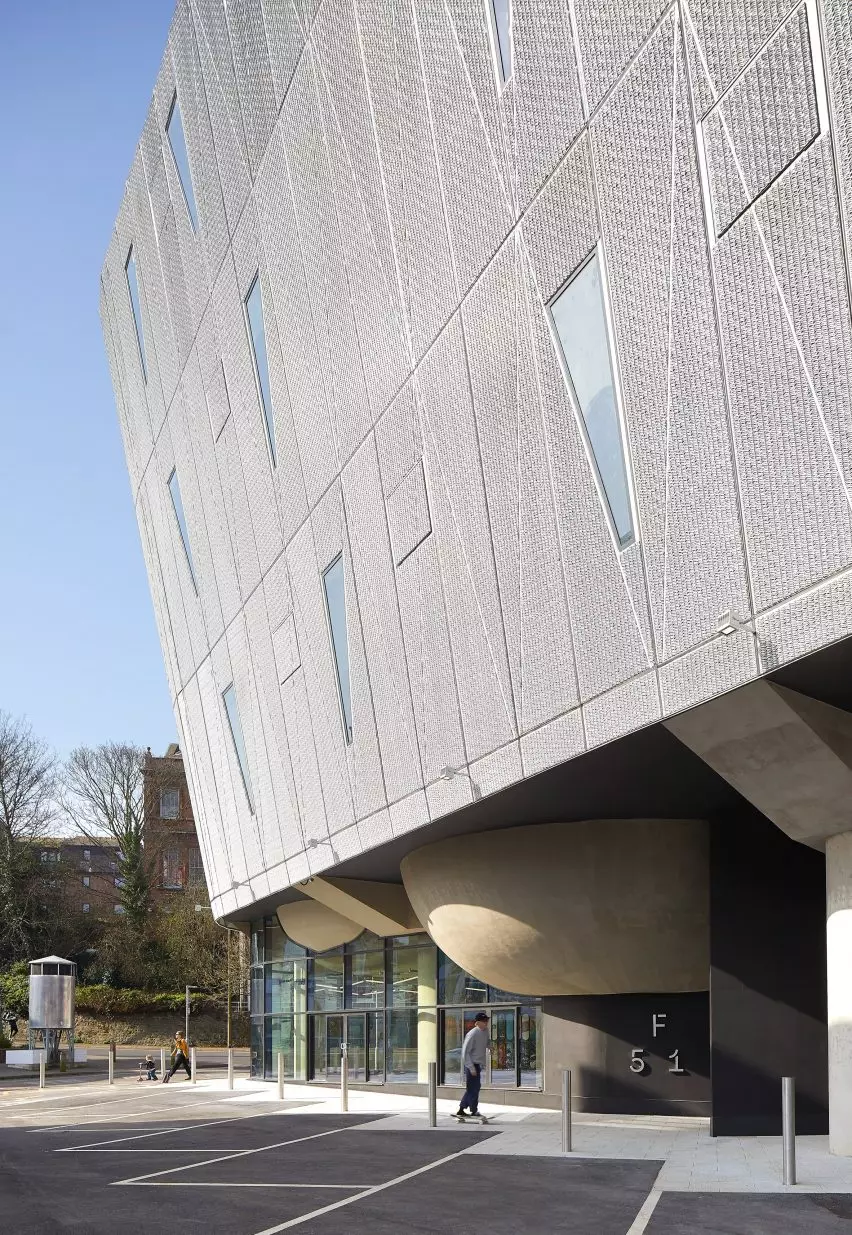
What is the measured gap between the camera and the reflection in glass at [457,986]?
2509 centimetres

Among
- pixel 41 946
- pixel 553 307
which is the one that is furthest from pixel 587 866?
pixel 41 946

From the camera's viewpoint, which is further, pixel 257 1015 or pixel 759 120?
pixel 257 1015

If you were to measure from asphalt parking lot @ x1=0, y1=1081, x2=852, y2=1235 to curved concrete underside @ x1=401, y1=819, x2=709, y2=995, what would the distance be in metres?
2.77

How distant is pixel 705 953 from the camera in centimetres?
1998

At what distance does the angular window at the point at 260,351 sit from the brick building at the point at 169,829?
176ft

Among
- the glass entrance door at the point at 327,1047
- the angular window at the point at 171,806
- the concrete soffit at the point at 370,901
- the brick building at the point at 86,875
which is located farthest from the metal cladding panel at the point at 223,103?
the angular window at the point at 171,806

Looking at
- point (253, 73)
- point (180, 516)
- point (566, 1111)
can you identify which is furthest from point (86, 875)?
point (566, 1111)

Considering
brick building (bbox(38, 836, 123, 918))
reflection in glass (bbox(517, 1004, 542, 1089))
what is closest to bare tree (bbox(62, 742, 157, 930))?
brick building (bbox(38, 836, 123, 918))

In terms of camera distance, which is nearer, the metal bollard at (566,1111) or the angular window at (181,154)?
the metal bollard at (566,1111)

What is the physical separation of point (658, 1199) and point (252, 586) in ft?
54.0

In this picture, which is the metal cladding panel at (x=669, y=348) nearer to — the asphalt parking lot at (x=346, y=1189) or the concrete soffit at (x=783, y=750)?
the concrete soffit at (x=783, y=750)

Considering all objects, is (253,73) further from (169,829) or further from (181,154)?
(169,829)

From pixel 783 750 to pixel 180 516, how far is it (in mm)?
21103

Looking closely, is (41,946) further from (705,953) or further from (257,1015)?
(705,953)
